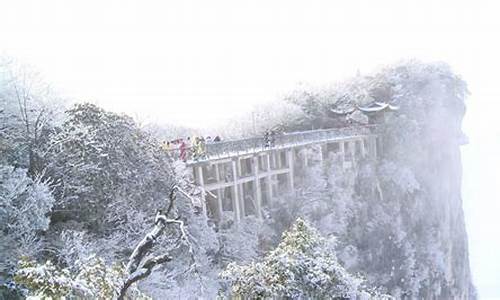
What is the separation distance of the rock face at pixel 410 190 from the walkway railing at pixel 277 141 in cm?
221

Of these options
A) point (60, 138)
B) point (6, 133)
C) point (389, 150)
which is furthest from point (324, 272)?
point (389, 150)

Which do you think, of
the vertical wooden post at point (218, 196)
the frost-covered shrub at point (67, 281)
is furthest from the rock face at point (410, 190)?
the frost-covered shrub at point (67, 281)

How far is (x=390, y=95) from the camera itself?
36.8 metres

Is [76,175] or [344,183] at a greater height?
[76,175]

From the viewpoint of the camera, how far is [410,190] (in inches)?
1304

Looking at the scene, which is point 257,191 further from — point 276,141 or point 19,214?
point 19,214

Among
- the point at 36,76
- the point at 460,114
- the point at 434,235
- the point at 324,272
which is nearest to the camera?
the point at 324,272

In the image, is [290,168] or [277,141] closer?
[277,141]

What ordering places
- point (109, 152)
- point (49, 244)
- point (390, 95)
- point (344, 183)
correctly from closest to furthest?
1. point (49, 244)
2. point (109, 152)
3. point (344, 183)
4. point (390, 95)

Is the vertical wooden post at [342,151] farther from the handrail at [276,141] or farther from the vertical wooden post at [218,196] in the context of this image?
the vertical wooden post at [218,196]

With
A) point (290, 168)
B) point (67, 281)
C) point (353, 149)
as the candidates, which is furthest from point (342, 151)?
point (67, 281)

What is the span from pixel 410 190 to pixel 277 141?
38.6 ft

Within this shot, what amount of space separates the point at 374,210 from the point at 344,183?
283cm

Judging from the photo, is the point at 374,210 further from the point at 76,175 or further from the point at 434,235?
the point at 76,175
